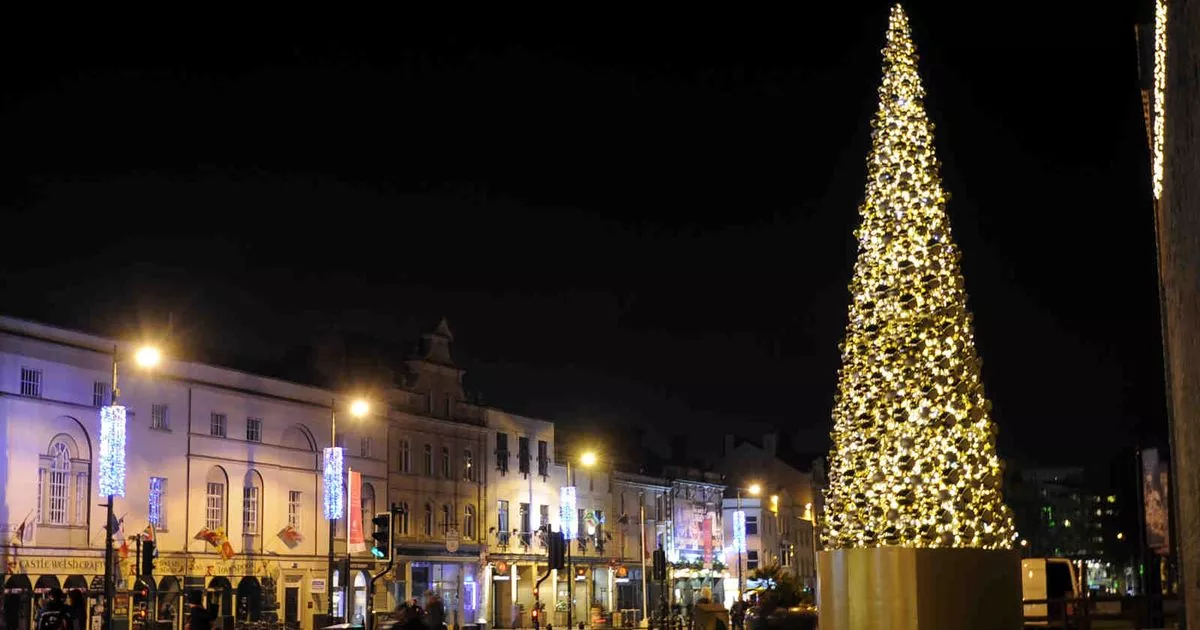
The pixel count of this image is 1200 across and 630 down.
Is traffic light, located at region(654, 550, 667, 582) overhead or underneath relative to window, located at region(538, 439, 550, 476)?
underneath

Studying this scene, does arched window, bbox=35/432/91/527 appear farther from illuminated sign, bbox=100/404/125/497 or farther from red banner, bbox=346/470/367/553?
red banner, bbox=346/470/367/553

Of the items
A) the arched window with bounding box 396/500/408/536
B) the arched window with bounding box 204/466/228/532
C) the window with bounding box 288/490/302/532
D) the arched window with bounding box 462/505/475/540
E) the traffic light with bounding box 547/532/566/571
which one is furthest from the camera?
the arched window with bounding box 462/505/475/540

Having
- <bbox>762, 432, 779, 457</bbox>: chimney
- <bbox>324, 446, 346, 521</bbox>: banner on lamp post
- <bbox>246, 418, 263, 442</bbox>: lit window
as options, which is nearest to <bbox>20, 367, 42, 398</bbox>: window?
<bbox>246, 418, 263, 442</bbox>: lit window

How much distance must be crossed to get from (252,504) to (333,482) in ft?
13.8

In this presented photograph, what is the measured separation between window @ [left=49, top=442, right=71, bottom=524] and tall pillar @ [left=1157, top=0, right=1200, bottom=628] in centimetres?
3588

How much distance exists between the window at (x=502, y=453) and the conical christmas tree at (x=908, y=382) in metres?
50.6

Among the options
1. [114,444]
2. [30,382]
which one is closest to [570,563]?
[114,444]

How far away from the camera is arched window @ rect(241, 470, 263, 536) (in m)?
52.8

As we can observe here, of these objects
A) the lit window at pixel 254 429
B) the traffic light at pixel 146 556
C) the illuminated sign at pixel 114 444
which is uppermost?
the lit window at pixel 254 429

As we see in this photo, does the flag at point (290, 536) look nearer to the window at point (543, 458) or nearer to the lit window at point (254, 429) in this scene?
the lit window at point (254, 429)

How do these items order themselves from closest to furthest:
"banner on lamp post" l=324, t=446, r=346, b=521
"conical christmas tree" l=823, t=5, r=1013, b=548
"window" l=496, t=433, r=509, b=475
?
1. "conical christmas tree" l=823, t=5, r=1013, b=548
2. "banner on lamp post" l=324, t=446, r=346, b=521
3. "window" l=496, t=433, r=509, b=475

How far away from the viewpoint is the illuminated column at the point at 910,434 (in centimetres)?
1902

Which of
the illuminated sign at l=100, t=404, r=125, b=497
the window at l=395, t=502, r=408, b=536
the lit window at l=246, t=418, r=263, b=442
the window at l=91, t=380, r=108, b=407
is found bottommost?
the window at l=395, t=502, r=408, b=536

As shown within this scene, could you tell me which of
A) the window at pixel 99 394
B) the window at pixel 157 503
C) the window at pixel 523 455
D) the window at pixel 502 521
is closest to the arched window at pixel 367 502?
the window at pixel 502 521
